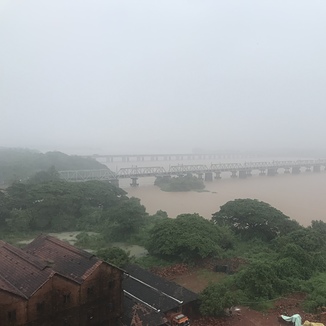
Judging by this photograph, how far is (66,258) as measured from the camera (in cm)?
1430

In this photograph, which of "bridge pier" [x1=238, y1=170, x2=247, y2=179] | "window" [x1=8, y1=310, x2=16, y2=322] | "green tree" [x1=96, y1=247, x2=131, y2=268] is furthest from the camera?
"bridge pier" [x1=238, y1=170, x2=247, y2=179]

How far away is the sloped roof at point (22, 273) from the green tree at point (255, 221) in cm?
1790

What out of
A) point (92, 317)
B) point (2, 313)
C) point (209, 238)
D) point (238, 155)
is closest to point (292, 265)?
point (209, 238)

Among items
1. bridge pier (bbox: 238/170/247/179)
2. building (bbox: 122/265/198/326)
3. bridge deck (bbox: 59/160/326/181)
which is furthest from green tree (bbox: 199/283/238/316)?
bridge pier (bbox: 238/170/247/179)

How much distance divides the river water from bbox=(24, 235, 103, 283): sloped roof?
84.4 ft

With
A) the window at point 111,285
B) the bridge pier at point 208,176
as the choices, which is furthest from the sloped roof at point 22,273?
the bridge pier at point 208,176

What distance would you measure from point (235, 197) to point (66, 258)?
40.7 metres

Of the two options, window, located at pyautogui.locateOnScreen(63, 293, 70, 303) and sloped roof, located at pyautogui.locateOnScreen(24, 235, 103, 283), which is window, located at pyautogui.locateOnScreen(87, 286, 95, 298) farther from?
window, located at pyautogui.locateOnScreen(63, 293, 70, 303)

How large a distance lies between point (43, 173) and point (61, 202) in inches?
775

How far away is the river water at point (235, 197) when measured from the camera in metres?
42.3

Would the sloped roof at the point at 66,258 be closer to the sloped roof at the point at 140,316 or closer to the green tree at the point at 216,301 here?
the sloped roof at the point at 140,316

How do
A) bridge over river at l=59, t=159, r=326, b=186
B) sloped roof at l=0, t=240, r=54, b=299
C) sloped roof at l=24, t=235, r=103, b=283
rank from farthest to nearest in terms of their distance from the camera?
bridge over river at l=59, t=159, r=326, b=186, sloped roof at l=24, t=235, r=103, b=283, sloped roof at l=0, t=240, r=54, b=299

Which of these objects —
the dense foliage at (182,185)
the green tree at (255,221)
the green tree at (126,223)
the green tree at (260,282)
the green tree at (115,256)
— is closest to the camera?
the green tree at (260,282)

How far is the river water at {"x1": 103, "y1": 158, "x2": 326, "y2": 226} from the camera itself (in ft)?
139
